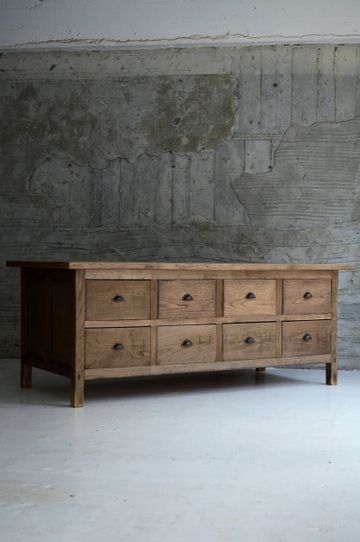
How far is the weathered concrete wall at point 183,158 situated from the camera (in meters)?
6.04

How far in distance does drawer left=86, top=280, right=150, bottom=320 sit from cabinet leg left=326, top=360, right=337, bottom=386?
1.46 meters

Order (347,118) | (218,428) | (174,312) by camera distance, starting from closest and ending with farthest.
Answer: (218,428) < (174,312) < (347,118)

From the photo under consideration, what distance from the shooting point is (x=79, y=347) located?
439 cm

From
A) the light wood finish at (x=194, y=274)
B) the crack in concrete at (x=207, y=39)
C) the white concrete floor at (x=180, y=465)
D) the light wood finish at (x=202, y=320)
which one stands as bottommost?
the white concrete floor at (x=180, y=465)

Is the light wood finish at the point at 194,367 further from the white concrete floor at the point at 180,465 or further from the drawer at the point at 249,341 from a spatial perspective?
the white concrete floor at the point at 180,465

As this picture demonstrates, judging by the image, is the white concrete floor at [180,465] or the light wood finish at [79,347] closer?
the white concrete floor at [180,465]

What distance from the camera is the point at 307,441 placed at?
356 centimetres

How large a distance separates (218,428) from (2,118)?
145 inches

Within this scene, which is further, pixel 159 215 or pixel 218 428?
pixel 159 215

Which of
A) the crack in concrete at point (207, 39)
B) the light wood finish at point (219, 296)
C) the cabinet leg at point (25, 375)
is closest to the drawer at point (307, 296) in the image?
the light wood finish at point (219, 296)

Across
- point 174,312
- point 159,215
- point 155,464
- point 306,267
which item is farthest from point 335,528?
point 159,215

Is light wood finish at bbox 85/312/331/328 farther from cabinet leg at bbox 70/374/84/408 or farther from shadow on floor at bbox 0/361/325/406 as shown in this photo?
shadow on floor at bbox 0/361/325/406

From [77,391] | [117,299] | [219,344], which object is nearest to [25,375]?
[77,391]

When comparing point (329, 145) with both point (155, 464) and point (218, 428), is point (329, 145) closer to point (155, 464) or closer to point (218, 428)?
point (218, 428)
